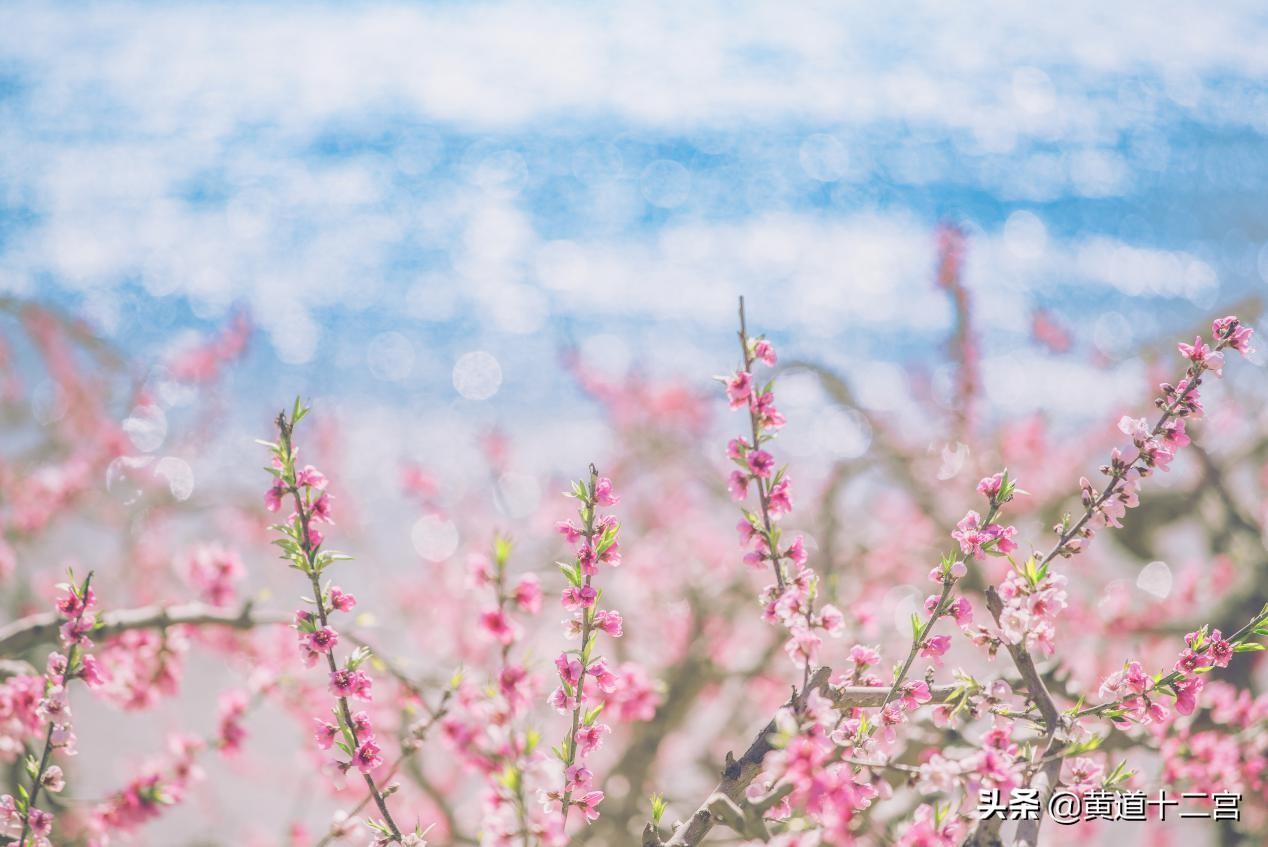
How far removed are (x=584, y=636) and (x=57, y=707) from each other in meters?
1.08

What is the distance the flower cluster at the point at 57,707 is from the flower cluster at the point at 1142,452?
193 centimetres

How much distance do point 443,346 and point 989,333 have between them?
858 centimetres

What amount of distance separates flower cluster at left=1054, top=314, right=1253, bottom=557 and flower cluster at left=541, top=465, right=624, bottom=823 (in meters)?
0.85

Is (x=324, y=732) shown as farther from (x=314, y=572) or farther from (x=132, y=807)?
(x=132, y=807)

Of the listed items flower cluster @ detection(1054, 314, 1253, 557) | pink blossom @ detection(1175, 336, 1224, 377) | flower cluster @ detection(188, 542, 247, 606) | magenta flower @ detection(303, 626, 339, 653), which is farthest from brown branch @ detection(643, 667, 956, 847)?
flower cluster @ detection(188, 542, 247, 606)

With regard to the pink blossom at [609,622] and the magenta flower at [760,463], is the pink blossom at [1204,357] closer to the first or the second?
the magenta flower at [760,463]

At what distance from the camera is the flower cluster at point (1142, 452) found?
5.55 ft

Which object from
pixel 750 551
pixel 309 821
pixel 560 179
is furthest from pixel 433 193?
pixel 750 551

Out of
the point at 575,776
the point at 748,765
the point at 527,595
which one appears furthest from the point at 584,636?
the point at 748,765

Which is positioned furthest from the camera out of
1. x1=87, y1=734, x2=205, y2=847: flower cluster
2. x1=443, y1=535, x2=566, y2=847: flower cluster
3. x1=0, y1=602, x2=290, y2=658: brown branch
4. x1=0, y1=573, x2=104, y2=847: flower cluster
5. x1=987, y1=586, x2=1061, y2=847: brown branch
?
x1=0, y1=602, x2=290, y2=658: brown branch

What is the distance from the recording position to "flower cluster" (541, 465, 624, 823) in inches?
64.3

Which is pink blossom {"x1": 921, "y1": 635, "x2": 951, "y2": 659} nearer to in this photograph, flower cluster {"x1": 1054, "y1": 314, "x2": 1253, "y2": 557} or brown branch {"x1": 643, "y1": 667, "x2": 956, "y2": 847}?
brown branch {"x1": 643, "y1": 667, "x2": 956, "y2": 847}

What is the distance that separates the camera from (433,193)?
20594mm

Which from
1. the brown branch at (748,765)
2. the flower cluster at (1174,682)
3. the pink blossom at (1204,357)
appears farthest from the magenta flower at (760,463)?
the pink blossom at (1204,357)
